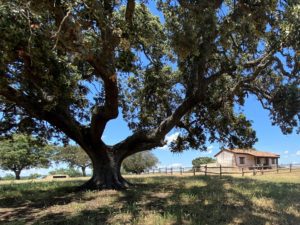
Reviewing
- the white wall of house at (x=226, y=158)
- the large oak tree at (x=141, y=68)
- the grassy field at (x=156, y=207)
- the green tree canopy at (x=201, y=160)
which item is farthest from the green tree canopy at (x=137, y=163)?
the grassy field at (x=156, y=207)

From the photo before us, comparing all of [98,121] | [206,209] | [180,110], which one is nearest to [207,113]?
[180,110]

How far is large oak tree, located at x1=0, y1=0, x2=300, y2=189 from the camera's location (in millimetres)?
7145

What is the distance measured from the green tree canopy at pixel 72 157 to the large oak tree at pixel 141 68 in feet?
141

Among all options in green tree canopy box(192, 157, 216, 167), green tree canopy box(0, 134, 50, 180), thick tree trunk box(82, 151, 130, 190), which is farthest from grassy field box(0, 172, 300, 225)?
green tree canopy box(192, 157, 216, 167)

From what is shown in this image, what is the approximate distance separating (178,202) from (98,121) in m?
5.21

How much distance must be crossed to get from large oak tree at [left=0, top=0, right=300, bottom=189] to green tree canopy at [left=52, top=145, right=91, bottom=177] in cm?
4296

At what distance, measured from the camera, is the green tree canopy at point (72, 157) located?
57.8 m

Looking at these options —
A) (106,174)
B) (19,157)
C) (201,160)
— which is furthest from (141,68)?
(201,160)

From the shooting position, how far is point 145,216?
8172mm

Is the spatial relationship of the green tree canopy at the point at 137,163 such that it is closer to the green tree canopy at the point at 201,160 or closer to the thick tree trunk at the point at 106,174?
the green tree canopy at the point at 201,160

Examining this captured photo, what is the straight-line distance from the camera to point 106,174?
13859mm

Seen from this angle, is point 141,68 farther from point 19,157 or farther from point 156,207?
point 19,157

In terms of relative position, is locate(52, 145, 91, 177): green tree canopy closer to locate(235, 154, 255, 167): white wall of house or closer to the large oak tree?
locate(235, 154, 255, 167): white wall of house

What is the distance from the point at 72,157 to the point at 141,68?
4719 cm
